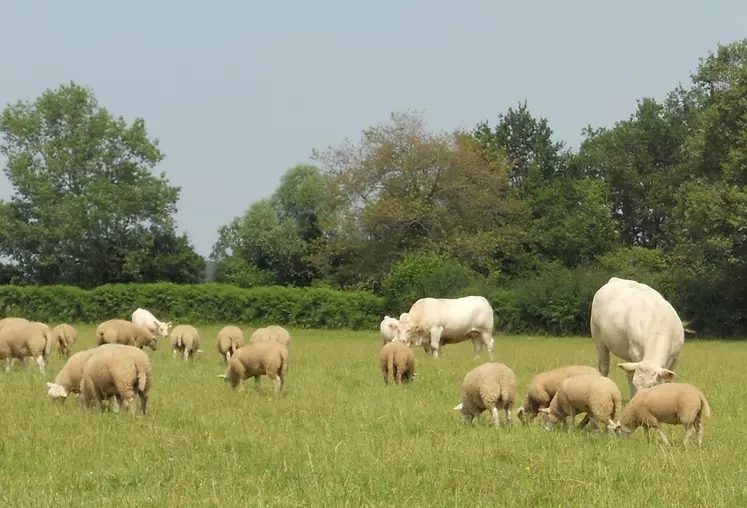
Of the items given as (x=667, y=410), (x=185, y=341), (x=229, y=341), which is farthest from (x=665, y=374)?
(x=185, y=341)

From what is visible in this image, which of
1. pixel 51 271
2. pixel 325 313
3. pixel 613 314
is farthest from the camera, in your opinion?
pixel 51 271

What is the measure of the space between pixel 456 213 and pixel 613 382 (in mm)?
45309

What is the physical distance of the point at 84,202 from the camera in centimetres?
6278

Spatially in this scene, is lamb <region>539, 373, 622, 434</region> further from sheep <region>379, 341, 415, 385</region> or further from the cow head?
sheep <region>379, 341, 415, 385</region>

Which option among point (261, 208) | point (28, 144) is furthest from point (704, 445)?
point (261, 208)

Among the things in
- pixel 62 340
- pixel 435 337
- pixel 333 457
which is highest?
pixel 62 340

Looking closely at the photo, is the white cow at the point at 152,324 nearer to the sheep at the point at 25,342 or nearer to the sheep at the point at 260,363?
the sheep at the point at 25,342

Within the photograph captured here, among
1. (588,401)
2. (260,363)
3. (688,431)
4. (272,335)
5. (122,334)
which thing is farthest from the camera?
(122,334)

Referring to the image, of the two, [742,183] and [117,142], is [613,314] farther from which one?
[117,142]

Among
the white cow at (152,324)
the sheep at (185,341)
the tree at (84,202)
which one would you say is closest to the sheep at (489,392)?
the sheep at (185,341)

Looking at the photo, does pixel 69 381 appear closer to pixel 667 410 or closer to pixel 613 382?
pixel 613 382

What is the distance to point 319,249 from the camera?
60.6 metres

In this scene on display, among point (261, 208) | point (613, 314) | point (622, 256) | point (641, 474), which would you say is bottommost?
point (641, 474)

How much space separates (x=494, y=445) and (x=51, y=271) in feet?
191
